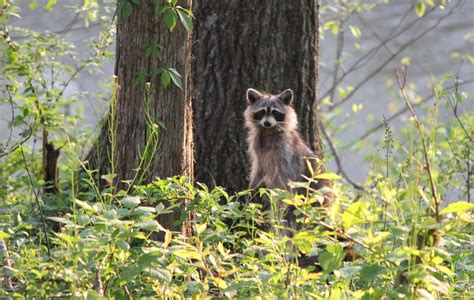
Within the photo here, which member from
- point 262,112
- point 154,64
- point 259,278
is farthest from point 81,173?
point 259,278

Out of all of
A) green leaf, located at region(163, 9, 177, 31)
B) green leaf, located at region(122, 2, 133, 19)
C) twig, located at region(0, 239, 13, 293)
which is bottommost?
twig, located at region(0, 239, 13, 293)

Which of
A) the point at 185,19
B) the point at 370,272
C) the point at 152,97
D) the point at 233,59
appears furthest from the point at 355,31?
the point at 370,272

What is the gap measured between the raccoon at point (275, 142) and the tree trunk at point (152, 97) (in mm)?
1539

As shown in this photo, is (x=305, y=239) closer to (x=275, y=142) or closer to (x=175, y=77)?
(x=175, y=77)

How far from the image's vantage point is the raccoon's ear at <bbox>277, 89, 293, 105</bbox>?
619 centimetres

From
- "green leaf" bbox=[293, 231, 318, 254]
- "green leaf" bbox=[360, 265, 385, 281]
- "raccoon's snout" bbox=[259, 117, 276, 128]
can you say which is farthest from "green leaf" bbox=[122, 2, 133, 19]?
"raccoon's snout" bbox=[259, 117, 276, 128]

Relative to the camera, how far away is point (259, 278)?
134 inches

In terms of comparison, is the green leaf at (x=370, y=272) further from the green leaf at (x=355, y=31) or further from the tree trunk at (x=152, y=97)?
the green leaf at (x=355, y=31)

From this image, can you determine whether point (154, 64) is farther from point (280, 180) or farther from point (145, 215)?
point (280, 180)

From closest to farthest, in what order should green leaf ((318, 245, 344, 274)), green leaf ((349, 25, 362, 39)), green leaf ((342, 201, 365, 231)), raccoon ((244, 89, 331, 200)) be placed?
green leaf ((342, 201, 365, 231))
green leaf ((318, 245, 344, 274))
raccoon ((244, 89, 331, 200))
green leaf ((349, 25, 362, 39))

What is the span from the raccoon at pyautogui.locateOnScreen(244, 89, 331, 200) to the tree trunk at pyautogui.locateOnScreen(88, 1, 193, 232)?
154 centimetres

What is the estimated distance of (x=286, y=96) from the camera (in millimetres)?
6199

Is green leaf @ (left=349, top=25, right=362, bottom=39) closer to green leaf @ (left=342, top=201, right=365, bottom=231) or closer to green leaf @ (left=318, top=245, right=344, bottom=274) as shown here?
green leaf @ (left=318, top=245, right=344, bottom=274)

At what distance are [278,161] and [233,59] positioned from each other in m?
0.92
